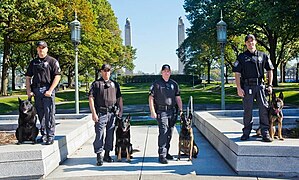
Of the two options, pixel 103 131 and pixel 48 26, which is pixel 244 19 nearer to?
pixel 48 26

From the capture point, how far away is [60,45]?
30078 mm

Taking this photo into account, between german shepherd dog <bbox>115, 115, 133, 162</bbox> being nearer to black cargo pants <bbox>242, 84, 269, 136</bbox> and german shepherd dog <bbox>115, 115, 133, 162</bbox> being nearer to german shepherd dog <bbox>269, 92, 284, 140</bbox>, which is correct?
black cargo pants <bbox>242, 84, 269, 136</bbox>

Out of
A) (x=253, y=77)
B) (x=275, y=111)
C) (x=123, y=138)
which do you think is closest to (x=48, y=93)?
(x=123, y=138)

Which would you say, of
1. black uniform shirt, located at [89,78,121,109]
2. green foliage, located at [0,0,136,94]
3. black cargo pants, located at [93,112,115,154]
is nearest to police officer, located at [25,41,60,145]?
black uniform shirt, located at [89,78,121,109]

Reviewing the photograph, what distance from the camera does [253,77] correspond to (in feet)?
20.5

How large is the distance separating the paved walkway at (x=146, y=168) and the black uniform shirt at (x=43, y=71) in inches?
66.4

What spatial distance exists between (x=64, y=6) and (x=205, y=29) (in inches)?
479

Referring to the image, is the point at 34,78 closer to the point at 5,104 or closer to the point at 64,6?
the point at 5,104

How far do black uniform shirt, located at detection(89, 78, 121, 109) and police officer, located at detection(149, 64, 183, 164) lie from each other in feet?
2.49

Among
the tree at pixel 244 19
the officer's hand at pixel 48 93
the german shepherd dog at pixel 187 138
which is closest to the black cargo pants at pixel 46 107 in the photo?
the officer's hand at pixel 48 93

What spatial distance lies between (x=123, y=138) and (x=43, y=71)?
2006mm

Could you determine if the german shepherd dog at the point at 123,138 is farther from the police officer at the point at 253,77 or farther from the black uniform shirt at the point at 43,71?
the police officer at the point at 253,77

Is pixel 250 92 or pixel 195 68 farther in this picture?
pixel 195 68

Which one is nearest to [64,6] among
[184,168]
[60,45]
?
[60,45]
